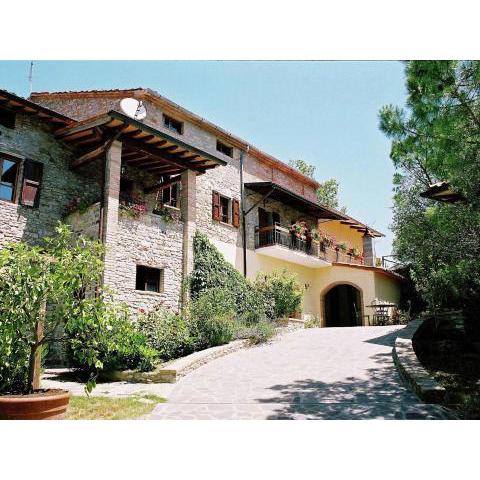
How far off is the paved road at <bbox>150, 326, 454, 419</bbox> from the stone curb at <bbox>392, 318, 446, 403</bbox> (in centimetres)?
13

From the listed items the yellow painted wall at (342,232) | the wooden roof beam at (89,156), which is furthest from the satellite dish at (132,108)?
the yellow painted wall at (342,232)

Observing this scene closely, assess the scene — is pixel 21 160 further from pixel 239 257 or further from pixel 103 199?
pixel 239 257

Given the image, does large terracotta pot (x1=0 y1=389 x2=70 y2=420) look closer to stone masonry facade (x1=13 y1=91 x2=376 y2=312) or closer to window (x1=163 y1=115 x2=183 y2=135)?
stone masonry facade (x1=13 y1=91 x2=376 y2=312)

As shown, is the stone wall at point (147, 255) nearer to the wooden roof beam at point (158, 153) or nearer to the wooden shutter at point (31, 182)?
the wooden roof beam at point (158, 153)

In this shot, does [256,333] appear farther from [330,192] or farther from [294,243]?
[330,192]

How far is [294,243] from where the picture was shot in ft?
53.5

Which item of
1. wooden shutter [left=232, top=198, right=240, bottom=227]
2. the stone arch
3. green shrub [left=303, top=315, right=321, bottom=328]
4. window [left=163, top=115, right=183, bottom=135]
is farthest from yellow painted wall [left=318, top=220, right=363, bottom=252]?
window [left=163, top=115, right=183, bottom=135]

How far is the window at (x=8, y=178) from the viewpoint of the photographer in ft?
31.4

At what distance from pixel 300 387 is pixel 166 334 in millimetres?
3609

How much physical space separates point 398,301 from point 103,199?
13.8 meters

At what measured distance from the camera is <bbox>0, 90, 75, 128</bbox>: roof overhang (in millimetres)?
9409
